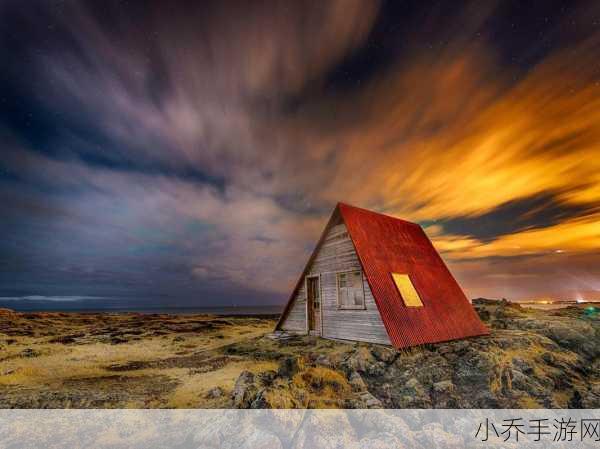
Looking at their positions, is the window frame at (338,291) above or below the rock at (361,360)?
above

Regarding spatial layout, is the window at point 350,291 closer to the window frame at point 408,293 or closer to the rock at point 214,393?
the window frame at point 408,293

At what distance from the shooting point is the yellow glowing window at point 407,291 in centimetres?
1344

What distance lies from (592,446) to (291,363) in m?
8.02

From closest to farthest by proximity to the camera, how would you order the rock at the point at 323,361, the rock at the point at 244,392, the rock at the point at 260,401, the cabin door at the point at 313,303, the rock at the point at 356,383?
the rock at the point at 260,401 < the rock at the point at 244,392 < the rock at the point at 356,383 < the rock at the point at 323,361 < the cabin door at the point at 313,303

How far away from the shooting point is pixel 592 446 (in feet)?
21.0

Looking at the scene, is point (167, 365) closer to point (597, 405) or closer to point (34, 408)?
point (34, 408)

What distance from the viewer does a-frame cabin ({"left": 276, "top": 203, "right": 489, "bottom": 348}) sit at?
1267 centimetres

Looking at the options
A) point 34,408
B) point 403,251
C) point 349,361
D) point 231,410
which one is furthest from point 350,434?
point 403,251

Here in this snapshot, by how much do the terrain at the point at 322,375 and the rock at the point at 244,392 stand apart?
0.03 m

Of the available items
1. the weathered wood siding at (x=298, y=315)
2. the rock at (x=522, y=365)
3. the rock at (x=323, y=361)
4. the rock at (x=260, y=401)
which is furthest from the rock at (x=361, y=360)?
the weathered wood siding at (x=298, y=315)

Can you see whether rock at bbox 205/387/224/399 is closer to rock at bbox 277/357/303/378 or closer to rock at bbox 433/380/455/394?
rock at bbox 277/357/303/378

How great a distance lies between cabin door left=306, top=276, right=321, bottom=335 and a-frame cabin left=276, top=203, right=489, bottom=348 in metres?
0.06

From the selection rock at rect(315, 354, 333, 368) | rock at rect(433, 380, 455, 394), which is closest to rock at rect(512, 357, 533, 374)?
rock at rect(433, 380, 455, 394)

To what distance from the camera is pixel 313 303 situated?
17.3 metres
